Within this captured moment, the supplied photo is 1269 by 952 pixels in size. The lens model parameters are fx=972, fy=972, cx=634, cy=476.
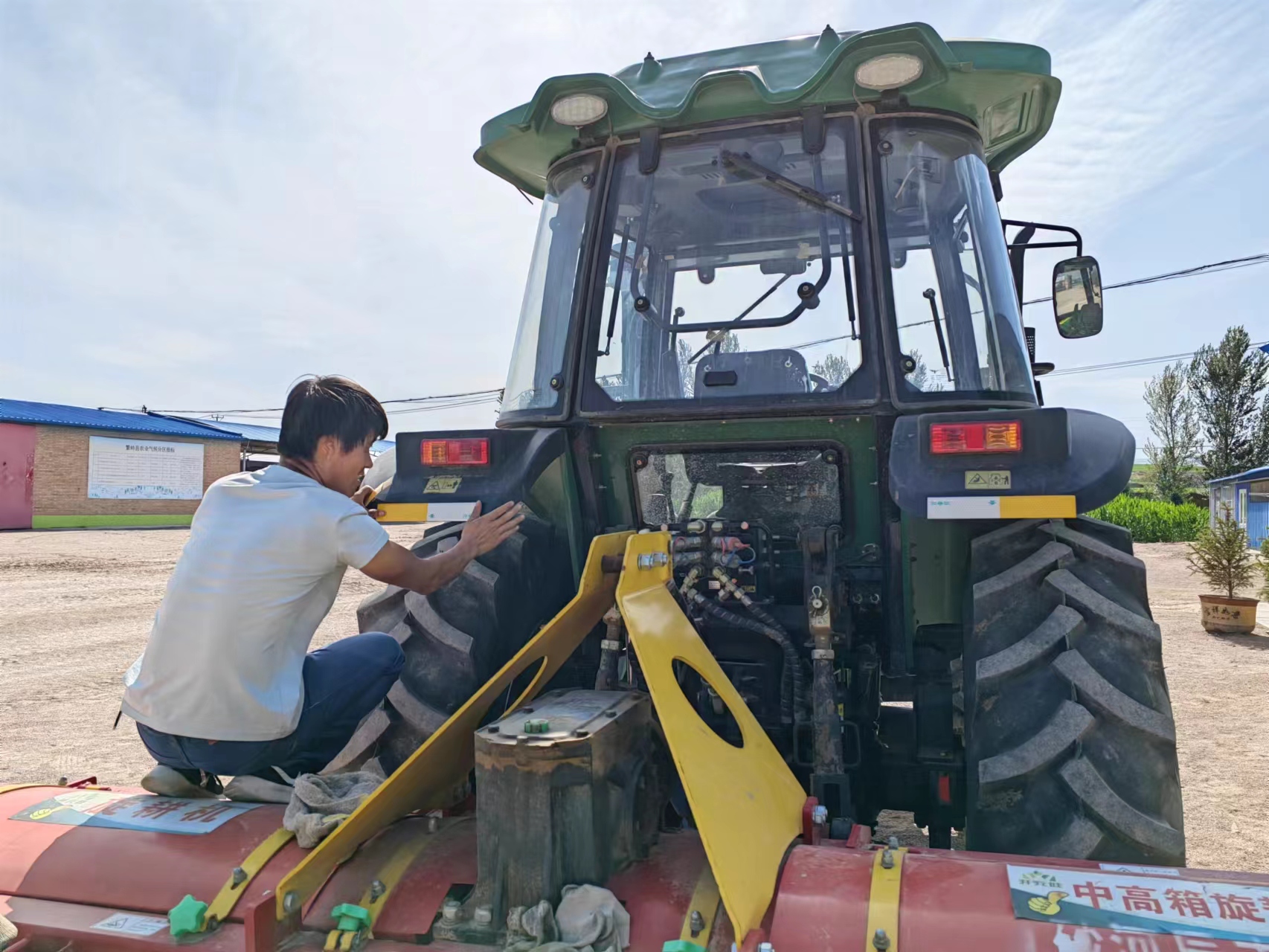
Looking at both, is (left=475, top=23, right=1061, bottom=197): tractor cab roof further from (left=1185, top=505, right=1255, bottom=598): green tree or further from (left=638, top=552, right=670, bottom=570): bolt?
(left=1185, top=505, right=1255, bottom=598): green tree

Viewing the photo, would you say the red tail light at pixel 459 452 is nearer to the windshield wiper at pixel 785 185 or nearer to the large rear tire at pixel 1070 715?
the windshield wiper at pixel 785 185

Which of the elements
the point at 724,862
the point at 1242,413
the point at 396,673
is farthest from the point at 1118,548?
the point at 1242,413

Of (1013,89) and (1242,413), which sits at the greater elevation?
(1242,413)

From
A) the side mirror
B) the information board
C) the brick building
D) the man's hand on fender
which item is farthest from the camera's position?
the information board

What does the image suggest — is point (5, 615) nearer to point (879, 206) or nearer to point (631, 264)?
point (631, 264)

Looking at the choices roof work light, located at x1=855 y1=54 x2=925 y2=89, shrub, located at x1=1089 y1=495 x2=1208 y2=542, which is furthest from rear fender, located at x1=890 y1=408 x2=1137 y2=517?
Answer: shrub, located at x1=1089 y1=495 x2=1208 y2=542

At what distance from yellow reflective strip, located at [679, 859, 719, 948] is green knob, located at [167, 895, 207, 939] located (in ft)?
3.19

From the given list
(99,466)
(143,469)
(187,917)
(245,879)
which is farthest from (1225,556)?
(143,469)

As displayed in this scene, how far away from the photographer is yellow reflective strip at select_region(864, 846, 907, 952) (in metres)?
1.66

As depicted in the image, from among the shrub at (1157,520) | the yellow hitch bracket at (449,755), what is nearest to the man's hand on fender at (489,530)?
the yellow hitch bracket at (449,755)

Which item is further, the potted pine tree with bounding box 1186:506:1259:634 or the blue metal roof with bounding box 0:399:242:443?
the blue metal roof with bounding box 0:399:242:443

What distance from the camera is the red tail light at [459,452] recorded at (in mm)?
3035

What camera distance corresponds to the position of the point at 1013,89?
3010mm

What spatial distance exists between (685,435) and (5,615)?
8.98m
